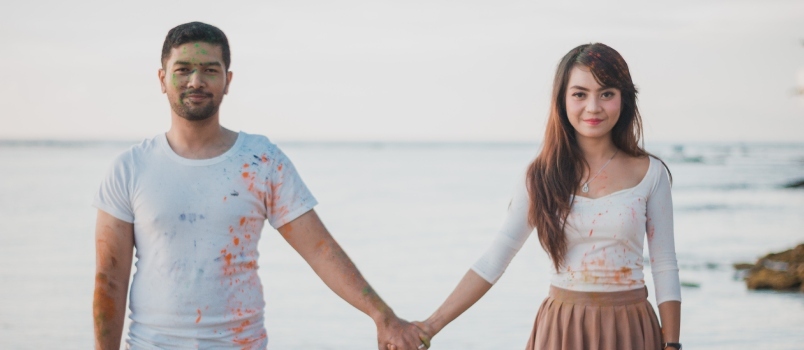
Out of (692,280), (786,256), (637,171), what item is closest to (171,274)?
(637,171)

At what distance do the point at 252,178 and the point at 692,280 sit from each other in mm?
10280

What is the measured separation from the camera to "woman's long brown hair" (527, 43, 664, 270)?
3590 mm

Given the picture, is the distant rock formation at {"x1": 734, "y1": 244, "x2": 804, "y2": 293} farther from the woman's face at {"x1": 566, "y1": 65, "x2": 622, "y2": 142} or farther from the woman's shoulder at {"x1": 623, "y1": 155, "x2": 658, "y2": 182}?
the woman's face at {"x1": 566, "y1": 65, "x2": 622, "y2": 142}

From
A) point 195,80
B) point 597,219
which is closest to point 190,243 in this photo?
point 195,80

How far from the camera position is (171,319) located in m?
3.20

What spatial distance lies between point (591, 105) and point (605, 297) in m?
0.73

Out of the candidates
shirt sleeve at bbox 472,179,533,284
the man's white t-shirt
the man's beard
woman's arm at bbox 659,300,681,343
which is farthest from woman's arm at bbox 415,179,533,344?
the man's beard

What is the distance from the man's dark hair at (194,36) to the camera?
11.0 ft

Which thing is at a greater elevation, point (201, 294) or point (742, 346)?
point (201, 294)

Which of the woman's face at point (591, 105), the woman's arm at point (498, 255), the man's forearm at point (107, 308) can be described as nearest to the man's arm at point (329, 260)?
the woman's arm at point (498, 255)

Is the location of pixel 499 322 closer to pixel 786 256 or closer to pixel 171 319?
pixel 786 256

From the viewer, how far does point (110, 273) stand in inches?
128

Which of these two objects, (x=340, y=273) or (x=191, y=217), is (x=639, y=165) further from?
(x=191, y=217)

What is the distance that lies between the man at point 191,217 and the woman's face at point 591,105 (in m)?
1.12
